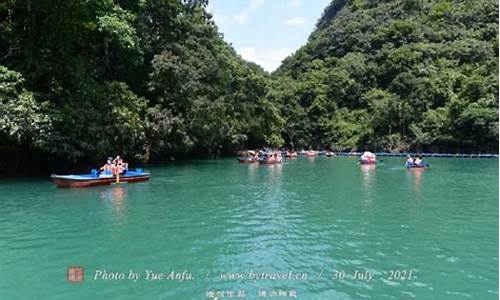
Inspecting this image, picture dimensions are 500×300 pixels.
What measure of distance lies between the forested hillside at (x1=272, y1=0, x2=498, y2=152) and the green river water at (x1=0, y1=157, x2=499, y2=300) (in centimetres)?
4667

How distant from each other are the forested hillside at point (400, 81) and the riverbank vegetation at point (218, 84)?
25 centimetres

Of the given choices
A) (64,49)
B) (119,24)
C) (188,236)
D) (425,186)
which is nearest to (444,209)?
(425,186)

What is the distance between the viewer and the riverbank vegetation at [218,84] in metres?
25.7

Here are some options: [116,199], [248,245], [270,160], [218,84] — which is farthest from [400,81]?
[248,245]

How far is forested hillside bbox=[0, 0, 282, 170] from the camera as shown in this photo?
24.8 m

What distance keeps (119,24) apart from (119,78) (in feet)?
36.2

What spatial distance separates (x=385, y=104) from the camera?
7100cm

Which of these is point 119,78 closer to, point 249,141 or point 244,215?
point 244,215

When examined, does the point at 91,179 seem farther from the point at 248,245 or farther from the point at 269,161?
the point at 269,161

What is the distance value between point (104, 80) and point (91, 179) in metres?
11.9

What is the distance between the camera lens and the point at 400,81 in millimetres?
74750

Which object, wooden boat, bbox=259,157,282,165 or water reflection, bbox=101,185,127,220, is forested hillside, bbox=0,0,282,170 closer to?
water reflection, bbox=101,185,127,220

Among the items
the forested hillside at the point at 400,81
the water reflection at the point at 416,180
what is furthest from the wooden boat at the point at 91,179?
the forested hillside at the point at 400,81

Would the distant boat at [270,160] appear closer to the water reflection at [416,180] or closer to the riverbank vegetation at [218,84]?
the riverbank vegetation at [218,84]
